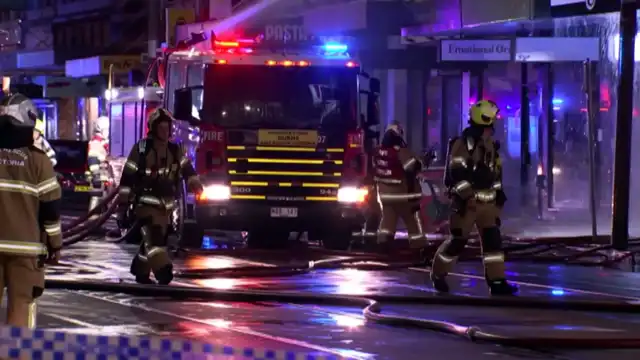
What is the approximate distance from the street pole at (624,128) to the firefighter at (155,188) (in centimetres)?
621

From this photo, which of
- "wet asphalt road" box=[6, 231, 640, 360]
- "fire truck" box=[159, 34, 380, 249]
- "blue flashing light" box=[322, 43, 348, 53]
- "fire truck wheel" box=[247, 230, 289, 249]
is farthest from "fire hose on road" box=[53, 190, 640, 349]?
"blue flashing light" box=[322, 43, 348, 53]

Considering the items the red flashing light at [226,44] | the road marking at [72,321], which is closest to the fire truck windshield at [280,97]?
the red flashing light at [226,44]

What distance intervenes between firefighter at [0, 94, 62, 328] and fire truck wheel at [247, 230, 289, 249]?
34.8ft

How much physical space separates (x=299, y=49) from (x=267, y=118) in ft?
3.79

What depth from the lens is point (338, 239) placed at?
1786 cm

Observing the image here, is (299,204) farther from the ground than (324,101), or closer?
closer

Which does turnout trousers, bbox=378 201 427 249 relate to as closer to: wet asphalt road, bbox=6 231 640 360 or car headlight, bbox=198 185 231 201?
wet asphalt road, bbox=6 231 640 360

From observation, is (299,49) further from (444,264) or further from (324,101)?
(444,264)

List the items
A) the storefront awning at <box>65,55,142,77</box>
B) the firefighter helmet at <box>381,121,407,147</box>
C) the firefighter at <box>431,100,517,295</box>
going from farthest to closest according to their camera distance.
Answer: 1. the storefront awning at <box>65,55,142,77</box>
2. the firefighter helmet at <box>381,121,407,147</box>
3. the firefighter at <box>431,100,517,295</box>

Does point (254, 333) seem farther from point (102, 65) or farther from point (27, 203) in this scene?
point (102, 65)

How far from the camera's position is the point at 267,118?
17469 millimetres

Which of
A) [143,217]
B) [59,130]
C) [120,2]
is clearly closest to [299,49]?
[143,217]

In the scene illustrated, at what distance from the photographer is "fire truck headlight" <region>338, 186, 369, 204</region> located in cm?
1761

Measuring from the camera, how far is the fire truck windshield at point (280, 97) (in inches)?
687
